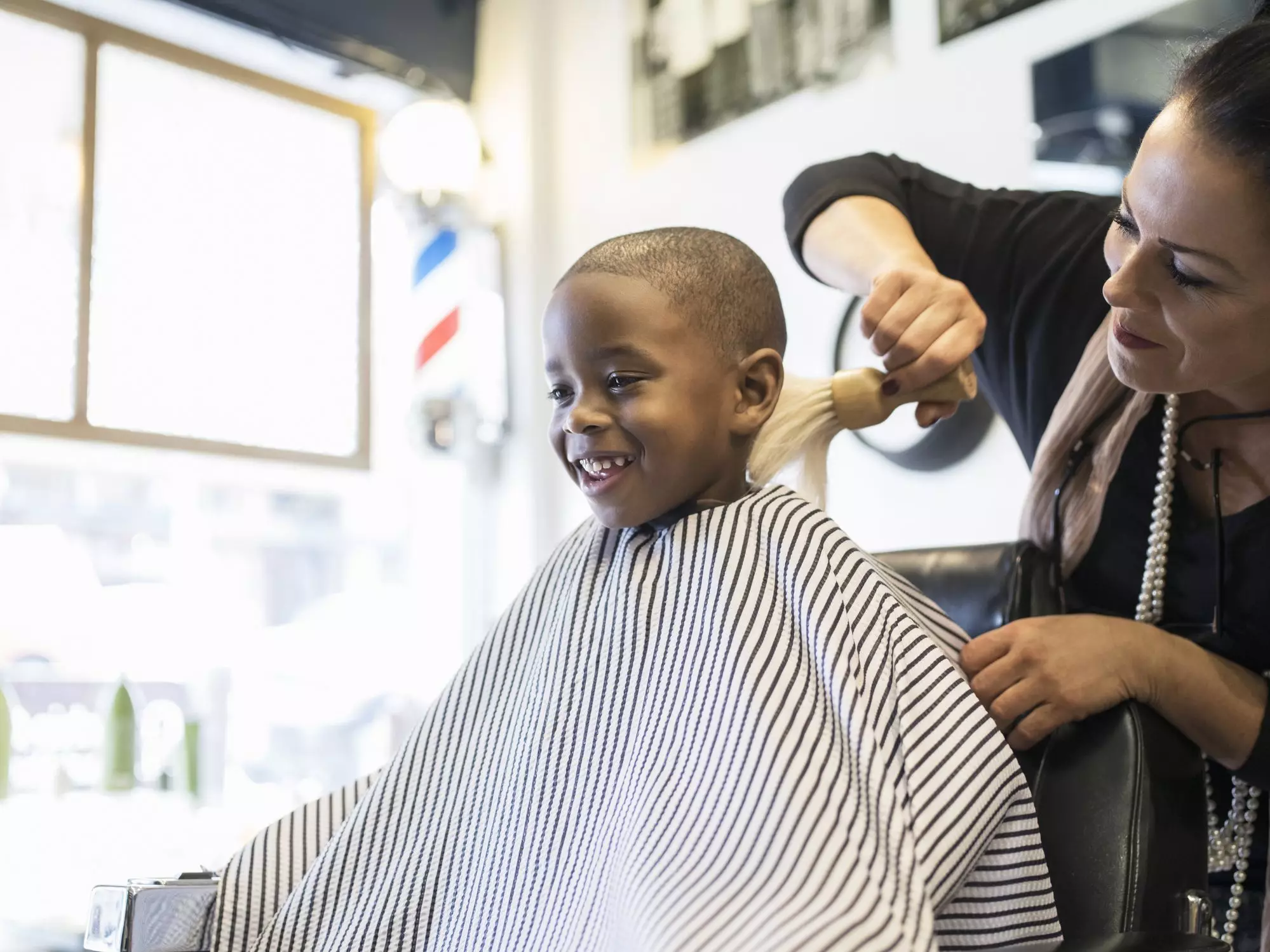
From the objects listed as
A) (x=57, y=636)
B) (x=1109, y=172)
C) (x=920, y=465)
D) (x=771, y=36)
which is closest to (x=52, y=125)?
(x=57, y=636)

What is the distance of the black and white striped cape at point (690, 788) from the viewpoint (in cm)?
86

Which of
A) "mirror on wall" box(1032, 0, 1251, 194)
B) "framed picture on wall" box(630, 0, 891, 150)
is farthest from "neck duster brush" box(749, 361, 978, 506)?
"framed picture on wall" box(630, 0, 891, 150)

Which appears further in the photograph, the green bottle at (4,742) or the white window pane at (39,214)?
the white window pane at (39,214)

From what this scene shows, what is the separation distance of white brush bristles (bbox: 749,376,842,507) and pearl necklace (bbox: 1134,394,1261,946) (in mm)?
347

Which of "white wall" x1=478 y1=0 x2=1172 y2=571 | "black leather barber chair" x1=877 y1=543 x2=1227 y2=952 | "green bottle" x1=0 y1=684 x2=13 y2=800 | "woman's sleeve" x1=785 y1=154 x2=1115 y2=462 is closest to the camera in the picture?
"black leather barber chair" x1=877 y1=543 x2=1227 y2=952

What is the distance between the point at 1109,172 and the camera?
2.24 m

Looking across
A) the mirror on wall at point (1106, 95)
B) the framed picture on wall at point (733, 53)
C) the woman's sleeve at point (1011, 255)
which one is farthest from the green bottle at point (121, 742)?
the mirror on wall at point (1106, 95)

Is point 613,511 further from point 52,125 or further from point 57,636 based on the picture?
point 52,125

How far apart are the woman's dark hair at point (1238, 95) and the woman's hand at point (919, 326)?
0.92ft

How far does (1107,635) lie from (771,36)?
7.44 ft

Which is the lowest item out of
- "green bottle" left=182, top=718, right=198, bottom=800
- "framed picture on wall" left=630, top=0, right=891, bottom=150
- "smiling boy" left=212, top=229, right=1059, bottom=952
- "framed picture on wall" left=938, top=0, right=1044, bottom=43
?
"green bottle" left=182, top=718, right=198, bottom=800

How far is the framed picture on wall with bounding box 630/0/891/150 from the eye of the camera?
2.79 meters

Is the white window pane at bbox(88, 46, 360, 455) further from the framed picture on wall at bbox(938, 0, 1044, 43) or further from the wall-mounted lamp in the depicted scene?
the framed picture on wall at bbox(938, 0, 1044, 43)

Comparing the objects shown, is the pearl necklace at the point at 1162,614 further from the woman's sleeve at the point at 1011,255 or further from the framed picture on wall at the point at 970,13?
the framed picture on wall at the point at 970,13
